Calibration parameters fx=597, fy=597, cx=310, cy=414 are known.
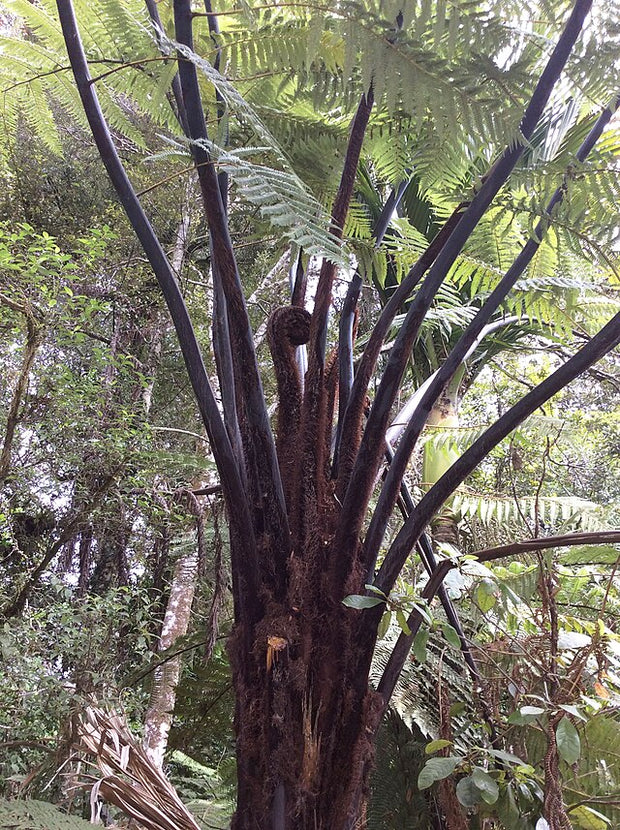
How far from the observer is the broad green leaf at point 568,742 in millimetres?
733

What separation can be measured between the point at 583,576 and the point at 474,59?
921mm

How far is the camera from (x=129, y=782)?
35.2 inches

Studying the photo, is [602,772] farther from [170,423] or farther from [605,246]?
[170,423]

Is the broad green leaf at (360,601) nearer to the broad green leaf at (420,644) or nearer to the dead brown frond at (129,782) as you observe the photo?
the broad green leaf at (420,644)

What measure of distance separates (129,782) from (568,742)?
2.06 feet

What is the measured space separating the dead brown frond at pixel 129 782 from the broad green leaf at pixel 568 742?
0.50m

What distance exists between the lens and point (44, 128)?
118 cm

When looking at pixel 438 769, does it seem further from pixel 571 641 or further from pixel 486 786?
pixel 571 641

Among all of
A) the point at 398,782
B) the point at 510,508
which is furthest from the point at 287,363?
the point at 510,508

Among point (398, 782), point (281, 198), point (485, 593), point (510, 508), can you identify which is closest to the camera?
point (281, 198)

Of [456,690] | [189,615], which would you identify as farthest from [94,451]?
[456,690]

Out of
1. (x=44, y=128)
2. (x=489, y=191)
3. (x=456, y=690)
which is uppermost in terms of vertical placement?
(x=44, y=128)

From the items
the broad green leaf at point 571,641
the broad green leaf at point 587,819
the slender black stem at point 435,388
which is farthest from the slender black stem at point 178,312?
the broad green leaf at point 587,819

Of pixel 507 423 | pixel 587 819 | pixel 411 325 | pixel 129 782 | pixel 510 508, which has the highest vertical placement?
pixel 510 508
